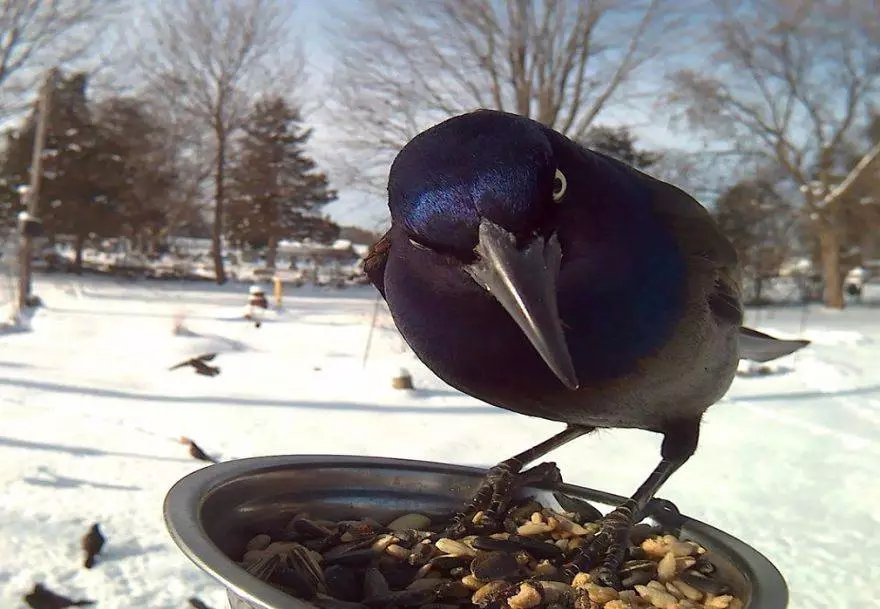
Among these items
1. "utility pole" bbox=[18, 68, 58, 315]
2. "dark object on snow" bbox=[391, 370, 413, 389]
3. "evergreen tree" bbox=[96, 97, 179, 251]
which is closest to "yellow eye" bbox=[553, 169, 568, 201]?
"dark object on snow" bbox=[391, 370, 413, 389]

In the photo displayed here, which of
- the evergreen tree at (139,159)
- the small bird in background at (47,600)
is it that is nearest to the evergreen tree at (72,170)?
the evergreen tree at (139,159)

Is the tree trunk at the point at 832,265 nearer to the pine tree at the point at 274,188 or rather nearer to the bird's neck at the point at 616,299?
the pine tree at the point at 274,188

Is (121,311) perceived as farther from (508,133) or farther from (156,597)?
(508,133)

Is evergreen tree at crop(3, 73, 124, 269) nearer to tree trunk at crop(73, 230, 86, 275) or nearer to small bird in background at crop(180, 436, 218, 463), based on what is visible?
tree trunk at crop(73, 230, 86, 275)

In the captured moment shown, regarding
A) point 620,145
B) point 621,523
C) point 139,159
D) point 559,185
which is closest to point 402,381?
point 621,523

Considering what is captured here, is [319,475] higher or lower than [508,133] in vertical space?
lower

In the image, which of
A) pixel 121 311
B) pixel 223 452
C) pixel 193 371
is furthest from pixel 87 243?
pixel 223 452
